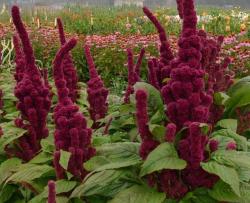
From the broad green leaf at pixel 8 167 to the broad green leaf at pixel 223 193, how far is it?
1038 millimetres

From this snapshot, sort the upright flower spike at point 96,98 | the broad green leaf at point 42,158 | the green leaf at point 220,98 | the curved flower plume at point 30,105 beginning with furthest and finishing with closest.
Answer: the upright flower spike at point 96,98, the green leaf at point 220,98, the curved flower plume at point 30,105, the broad green leaf at point 42,158

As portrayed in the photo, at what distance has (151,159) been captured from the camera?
2.17m

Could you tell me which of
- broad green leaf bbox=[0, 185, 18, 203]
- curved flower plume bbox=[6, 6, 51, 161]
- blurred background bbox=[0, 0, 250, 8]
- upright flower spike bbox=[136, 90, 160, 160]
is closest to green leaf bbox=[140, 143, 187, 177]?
upright flower spike bbox=[136, 90, 160, 160]

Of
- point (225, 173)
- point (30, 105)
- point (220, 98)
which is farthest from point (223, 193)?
point (30, 105)

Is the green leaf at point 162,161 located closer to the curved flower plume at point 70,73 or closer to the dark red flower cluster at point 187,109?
the dark red flower cluster at point 187,109

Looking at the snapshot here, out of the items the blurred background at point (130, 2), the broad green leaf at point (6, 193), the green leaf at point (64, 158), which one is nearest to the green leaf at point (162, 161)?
the green leaf at point (64, 158)

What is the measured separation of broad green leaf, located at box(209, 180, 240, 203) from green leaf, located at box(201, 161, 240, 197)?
0.38 feet

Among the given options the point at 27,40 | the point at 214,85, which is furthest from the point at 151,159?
the point at 214,85

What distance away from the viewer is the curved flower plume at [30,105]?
2773 millimetres

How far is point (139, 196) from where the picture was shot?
88.9 inches

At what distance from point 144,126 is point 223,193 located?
1.35ft

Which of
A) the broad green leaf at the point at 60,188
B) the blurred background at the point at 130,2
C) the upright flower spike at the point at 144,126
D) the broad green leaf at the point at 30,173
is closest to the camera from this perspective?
the upright flower spike at the point at 144,126

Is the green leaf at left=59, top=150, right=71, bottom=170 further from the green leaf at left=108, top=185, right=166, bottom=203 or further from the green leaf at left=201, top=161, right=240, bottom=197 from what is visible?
the green leaf at left=201, top=161, right=240, bottom=197

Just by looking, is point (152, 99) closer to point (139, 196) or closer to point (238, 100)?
point (238, 100)
